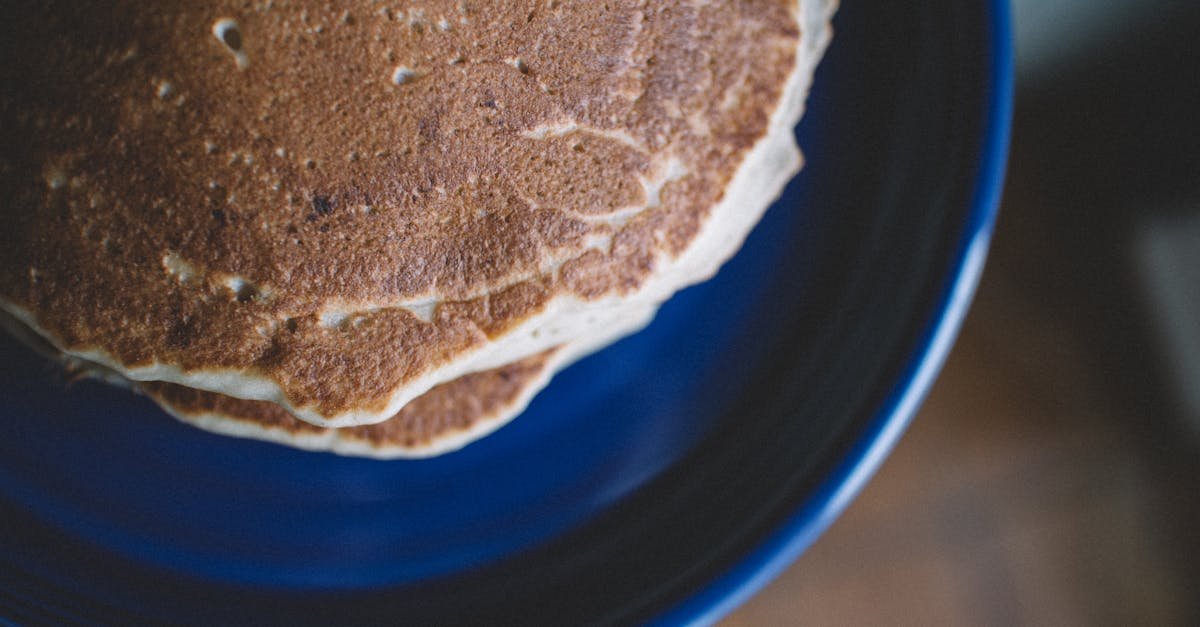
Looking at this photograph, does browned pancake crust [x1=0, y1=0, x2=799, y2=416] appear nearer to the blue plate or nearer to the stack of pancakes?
the stack of pancakes

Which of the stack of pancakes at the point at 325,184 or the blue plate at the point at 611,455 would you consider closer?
the stack of pancakes at the point at 325,184

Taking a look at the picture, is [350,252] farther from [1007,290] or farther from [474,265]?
[1007,290]

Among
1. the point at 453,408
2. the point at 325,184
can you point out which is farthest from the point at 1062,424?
the point at 325,184

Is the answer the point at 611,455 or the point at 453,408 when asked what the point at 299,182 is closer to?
the point at 453,408

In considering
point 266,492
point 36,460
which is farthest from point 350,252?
point 36,460

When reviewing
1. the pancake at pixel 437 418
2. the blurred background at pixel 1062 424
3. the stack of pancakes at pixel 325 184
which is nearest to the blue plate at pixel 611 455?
the pancake at pixel 437 418

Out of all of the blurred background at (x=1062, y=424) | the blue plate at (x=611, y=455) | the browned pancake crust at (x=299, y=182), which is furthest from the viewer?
the blurred background at (x=1062, y=424)

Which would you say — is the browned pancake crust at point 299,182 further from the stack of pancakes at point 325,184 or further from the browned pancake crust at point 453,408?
the browned pancake crust at point 453,408
